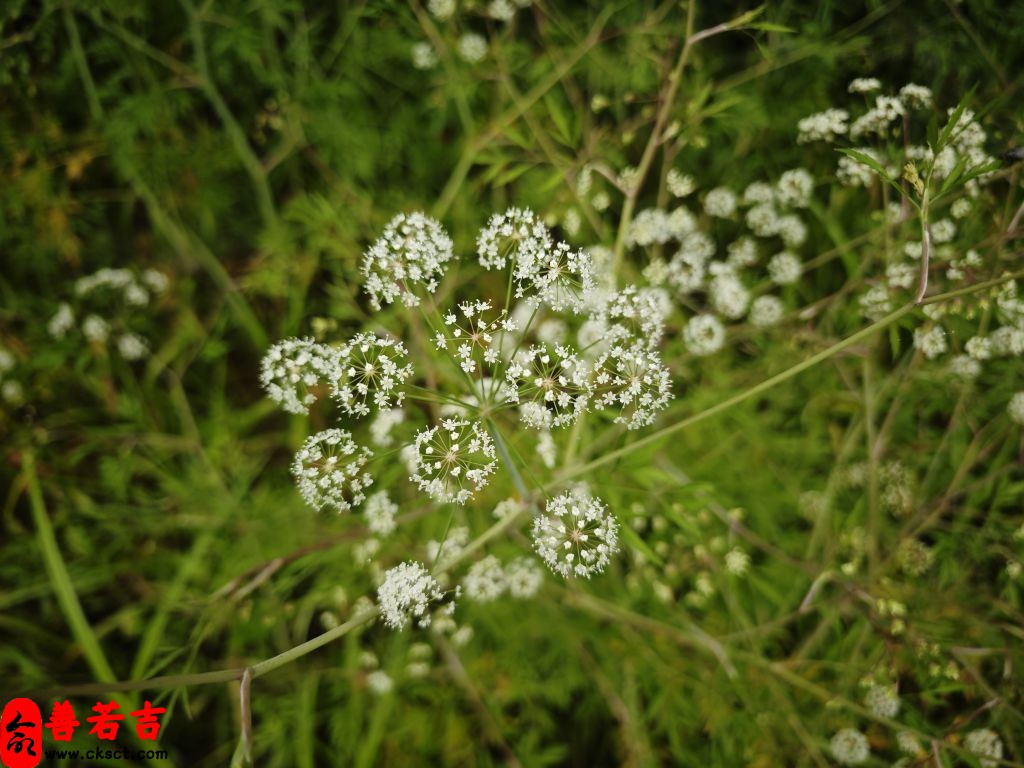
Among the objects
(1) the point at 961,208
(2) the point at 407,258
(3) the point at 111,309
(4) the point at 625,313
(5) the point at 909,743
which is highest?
(3) the point at 111,309

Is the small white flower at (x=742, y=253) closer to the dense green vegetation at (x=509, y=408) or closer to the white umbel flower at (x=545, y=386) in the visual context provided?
the dense green vegetation at (x=509, y=408)

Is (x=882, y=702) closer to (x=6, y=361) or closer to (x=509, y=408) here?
(x=509, y=408)

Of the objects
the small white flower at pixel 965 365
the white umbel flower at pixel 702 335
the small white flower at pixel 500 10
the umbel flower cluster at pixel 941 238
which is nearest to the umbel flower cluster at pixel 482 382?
the white umbel flower at pixel 702 335

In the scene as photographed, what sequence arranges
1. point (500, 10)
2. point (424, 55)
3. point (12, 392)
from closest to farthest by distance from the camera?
point (500, 10) → point (424, 55) → point (12, 392)

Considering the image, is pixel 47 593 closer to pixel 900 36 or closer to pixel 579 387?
pixel 579 387

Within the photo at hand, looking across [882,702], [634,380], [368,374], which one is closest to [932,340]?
[634,380]

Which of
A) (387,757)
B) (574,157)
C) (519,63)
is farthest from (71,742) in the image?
(519,63)
